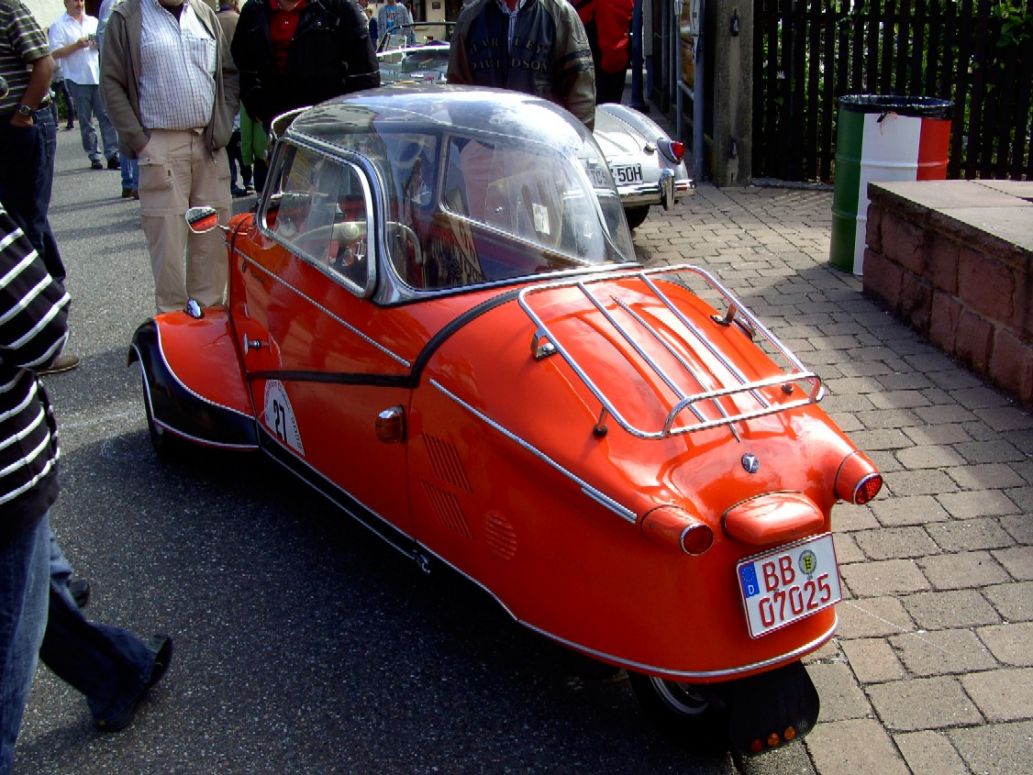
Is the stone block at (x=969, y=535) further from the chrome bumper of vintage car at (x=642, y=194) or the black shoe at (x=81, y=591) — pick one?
the chrome bumper of vintage car at (x=642, y=194)

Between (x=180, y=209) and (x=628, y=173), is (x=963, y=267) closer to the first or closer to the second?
(x=628, y=173)

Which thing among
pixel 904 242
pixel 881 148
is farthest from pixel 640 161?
pixel 904 242

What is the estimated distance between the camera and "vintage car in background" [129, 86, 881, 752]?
263 centimetres

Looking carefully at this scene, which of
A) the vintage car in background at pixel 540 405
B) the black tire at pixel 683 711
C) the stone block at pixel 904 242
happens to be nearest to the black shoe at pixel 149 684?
the vintage car in background at pixel 540 405

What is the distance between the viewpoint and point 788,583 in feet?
8.75

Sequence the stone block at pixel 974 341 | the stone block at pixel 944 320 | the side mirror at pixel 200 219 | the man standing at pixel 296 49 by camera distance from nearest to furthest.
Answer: the side mirror at pixel 200 219 < the stone block at pixel 974 341 < the stone block at pixel 944 320 < the man standing at pixel 296 49

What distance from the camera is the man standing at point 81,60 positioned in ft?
38.9

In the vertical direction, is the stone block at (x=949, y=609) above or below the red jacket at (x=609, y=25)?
below

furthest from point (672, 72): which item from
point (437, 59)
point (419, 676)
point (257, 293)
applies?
point (419, 676)

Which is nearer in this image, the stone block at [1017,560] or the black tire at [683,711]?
the black tire at [683,711]

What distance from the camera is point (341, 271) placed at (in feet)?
12.1

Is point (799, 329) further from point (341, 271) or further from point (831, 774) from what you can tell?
point (831, 774)

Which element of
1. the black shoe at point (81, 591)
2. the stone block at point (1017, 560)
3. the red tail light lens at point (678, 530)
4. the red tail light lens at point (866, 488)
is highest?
the red tail light lens at point (678, 530)

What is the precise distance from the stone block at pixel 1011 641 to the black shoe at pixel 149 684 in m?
2.45
